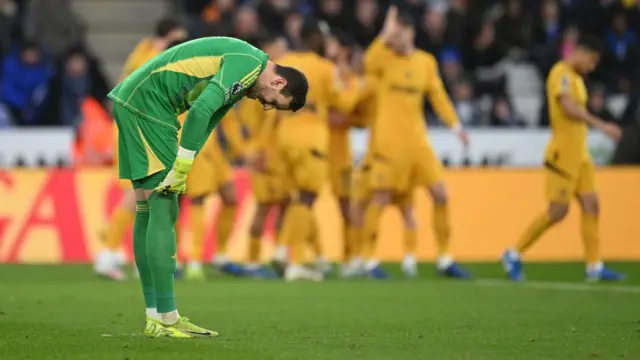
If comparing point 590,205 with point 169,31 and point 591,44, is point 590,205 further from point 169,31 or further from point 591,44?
point 169,31

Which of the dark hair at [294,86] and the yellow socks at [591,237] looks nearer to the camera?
the dark hair at [294,86]

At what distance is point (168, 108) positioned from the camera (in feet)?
29.8

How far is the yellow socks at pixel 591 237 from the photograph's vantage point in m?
15.6

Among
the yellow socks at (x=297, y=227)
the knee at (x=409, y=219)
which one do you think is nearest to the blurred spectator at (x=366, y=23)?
the knee at (x=409, y=219)

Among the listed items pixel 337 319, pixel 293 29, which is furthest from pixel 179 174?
pixel 293 29

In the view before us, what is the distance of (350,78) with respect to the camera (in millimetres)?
16781

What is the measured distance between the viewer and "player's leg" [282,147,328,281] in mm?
15594

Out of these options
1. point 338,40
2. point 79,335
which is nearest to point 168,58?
point 79,335

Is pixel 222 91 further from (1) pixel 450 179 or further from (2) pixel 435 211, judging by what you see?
(1) pixel 450 179

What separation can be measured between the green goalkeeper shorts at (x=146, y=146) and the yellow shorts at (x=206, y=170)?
6.69 meters

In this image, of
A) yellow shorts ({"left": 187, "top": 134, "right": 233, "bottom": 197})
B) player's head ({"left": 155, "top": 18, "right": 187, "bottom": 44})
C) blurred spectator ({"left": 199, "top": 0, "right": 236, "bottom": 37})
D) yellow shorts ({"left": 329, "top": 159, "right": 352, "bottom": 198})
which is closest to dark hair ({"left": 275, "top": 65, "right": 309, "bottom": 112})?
player's head ({"left": 155, "top": 18, "right": 187, "bottom": 44})

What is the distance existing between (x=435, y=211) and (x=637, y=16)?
36.6 feet

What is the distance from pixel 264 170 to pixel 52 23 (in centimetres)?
1012

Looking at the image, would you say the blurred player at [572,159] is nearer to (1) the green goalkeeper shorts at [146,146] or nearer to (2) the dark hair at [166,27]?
(2) the dark hair at [166,27]
